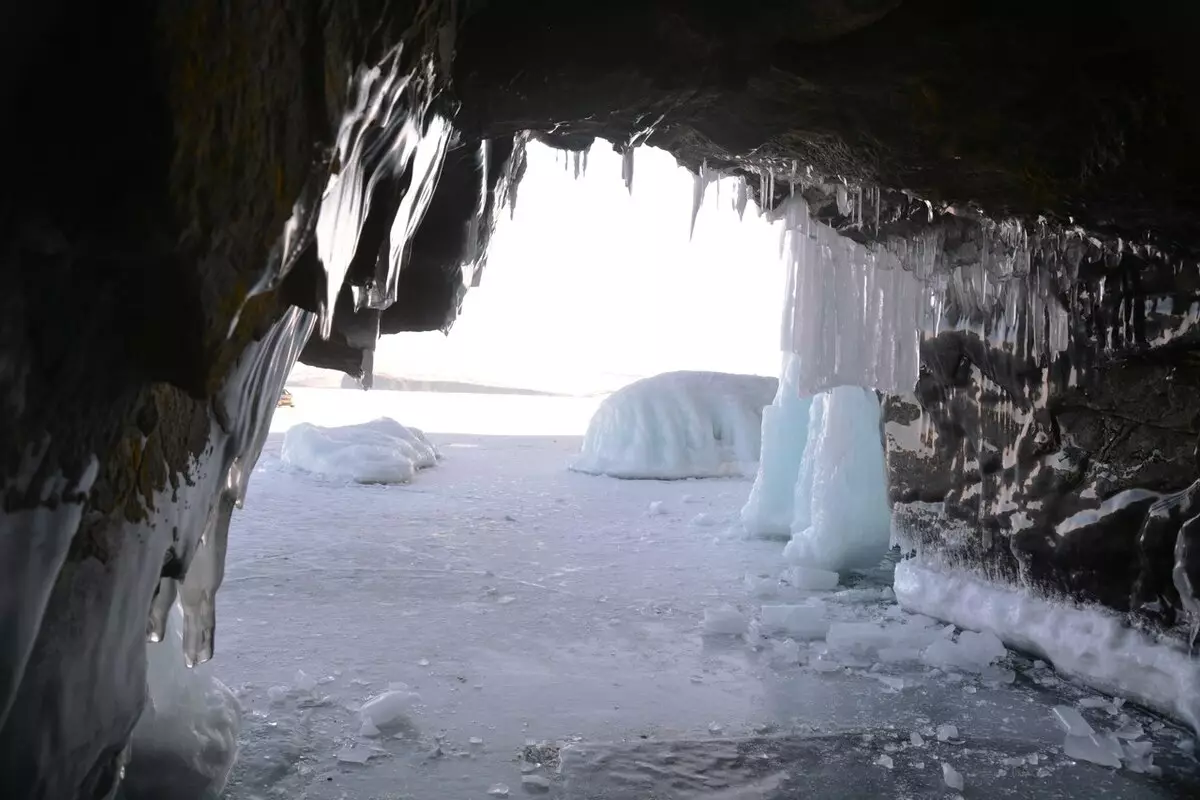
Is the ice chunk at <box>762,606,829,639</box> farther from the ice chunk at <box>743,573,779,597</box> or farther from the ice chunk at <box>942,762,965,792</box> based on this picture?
the ice chunk at <box>942,762,965,792</box>

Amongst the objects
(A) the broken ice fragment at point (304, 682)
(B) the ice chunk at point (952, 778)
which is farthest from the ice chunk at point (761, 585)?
(A) the broken ice fragment at point (304, 682)

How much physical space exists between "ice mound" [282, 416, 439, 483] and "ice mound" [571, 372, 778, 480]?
3.01 metres

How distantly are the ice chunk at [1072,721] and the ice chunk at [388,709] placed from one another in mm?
3034

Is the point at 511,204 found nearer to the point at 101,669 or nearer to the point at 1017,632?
the point at 101,669

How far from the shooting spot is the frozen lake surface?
3201 millimetres

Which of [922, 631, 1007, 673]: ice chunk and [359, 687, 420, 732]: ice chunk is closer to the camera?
[359, 687, 420, 732]: ice chunk

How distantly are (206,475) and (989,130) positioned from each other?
10.4 ft

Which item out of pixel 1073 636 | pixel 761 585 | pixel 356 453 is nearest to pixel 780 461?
pixel 761 585

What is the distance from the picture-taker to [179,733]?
2.98 metres

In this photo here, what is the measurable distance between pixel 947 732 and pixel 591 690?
→ 1.68 m

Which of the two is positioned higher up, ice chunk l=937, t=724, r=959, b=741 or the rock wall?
the rock wall

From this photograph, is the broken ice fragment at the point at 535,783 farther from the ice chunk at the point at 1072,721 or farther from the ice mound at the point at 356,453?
the ice mound at the point at 356,453

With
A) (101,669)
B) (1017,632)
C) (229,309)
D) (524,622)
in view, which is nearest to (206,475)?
(101,669)

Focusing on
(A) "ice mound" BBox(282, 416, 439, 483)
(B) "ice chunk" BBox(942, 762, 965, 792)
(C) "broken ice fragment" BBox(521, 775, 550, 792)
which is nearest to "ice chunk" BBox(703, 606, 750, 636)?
(B) "ice chunk" BBox(942, 762, 965, 792)
